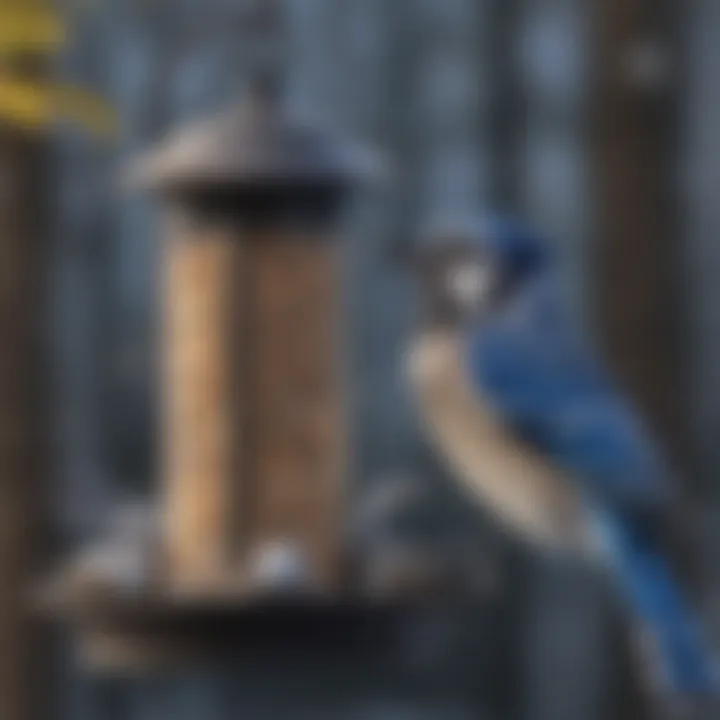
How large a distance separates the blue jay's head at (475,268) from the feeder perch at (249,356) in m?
0.18

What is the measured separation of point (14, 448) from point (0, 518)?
11 cm

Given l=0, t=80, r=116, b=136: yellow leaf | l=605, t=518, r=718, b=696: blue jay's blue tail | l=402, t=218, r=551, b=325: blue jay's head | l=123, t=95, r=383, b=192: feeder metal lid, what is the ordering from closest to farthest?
l=0, t=80, r=116, b=136: yellow leaf < l=605, t=518, r=718, b=696: blue jay's blue tail < l=402, t=218, r=551, b=325: blue jay's head < l=123, t=95, r=383, b=192: feeder metal lid

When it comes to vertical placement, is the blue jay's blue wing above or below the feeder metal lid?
below

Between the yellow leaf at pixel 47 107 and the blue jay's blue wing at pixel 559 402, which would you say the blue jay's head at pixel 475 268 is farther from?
the yellow leaf at pixel 47 107

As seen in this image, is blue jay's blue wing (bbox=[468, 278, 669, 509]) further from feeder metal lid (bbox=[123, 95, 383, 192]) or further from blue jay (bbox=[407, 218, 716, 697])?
feeder metal lid (bbox=[123, 95, 383, 192])

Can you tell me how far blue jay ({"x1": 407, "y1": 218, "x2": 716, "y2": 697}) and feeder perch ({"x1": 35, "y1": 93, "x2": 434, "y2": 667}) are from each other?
0.59ft

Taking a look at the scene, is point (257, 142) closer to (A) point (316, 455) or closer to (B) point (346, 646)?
(A) point (316, 455)

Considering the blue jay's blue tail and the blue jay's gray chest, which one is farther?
the blue jay's gray chest

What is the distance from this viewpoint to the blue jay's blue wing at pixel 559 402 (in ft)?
9.70

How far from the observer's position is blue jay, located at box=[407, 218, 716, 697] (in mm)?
2953

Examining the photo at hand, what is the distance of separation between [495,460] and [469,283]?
225mm

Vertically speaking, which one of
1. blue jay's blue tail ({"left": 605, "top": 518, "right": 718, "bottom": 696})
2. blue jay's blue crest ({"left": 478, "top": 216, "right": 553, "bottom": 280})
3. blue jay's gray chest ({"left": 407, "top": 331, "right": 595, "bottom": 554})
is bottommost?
blue jay's blue tail ({"left": 605, "top": 518, "right": 718, "bottom": 696})

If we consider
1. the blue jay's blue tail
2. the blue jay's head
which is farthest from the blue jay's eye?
the blue jay's blue tail

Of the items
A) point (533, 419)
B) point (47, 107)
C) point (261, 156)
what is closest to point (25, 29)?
point (47, 107)
